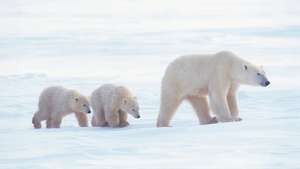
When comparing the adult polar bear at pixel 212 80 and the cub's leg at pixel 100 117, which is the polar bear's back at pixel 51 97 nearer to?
the cub's leg at pixel 100 117

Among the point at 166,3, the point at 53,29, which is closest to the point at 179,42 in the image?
the point at 53,29

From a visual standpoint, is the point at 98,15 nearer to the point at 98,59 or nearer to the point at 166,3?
the point at 166,3

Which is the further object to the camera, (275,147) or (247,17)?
(247,17)

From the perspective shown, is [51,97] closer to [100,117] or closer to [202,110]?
[100,117]

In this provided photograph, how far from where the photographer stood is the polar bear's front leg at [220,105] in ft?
31.4

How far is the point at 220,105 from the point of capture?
376 inches

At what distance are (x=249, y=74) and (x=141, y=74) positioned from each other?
389 inches

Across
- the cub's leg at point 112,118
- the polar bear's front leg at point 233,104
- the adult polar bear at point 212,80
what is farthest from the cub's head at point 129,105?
the polar bear's front leg at point 233,104

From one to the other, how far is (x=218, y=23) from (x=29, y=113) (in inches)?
934

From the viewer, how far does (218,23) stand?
37.0 m

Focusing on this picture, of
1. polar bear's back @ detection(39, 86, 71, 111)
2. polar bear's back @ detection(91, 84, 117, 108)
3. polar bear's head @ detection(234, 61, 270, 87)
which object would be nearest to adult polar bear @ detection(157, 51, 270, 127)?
polar bear's head @ detection(234, 61, 270, 87)

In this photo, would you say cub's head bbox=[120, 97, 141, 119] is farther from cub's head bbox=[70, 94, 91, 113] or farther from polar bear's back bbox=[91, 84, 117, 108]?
cub's head bbox=[70, 94, 91, 113]

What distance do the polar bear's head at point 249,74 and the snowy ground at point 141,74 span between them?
1.69 feet

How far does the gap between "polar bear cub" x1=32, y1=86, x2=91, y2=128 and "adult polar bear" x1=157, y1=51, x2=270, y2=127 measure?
5.94 feet
